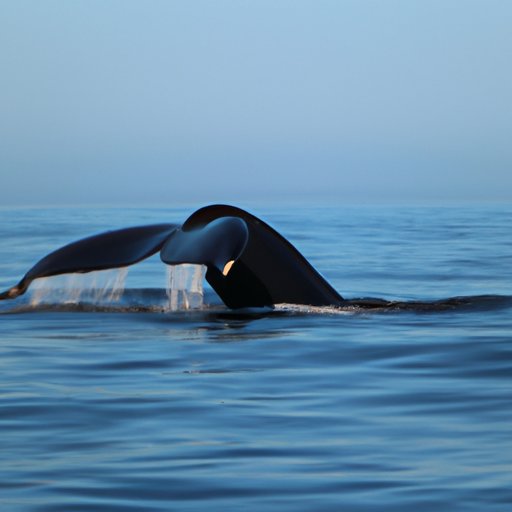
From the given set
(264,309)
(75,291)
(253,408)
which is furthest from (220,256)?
(75,291)

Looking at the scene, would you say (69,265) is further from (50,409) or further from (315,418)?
(315,418)

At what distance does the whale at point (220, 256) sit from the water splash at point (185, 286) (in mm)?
116

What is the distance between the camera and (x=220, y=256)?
369 inches

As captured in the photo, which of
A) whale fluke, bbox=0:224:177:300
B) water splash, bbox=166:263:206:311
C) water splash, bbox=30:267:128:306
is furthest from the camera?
water splash, bbox=30:267:128:306

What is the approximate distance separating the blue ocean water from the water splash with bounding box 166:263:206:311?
0.16m

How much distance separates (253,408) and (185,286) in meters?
4.02

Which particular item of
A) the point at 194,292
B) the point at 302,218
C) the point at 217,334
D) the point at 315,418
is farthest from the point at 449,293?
the point at 302,218

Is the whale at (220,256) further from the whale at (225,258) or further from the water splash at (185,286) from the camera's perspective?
the water splash at (185,286)

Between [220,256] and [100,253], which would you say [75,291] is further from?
[220,256]

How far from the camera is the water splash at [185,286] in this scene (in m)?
10.8

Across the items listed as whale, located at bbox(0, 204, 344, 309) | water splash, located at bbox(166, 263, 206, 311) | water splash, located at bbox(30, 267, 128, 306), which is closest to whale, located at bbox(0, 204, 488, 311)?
whale, located at bbox(0, 204, 344, 309)

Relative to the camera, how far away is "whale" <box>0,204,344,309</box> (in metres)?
9.63

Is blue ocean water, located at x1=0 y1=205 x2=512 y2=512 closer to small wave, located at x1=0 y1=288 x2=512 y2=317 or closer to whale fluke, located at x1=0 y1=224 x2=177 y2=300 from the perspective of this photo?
small wave, located at x1=0 y1=288 x2=512 y2=317

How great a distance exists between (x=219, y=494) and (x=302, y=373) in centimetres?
313
